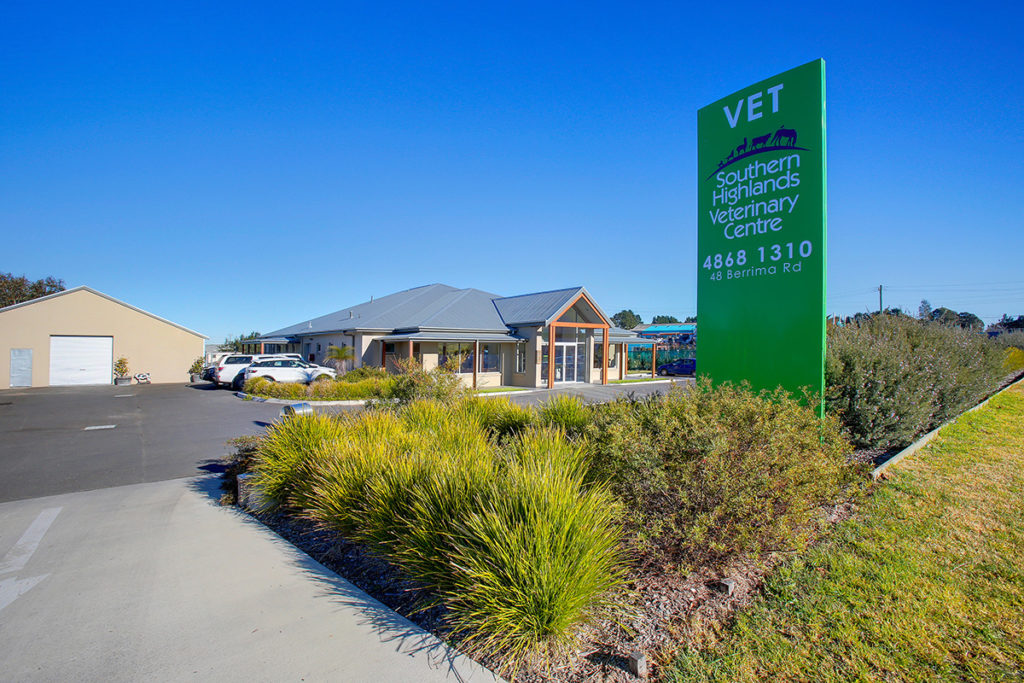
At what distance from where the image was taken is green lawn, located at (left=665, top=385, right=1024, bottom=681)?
3000 mm

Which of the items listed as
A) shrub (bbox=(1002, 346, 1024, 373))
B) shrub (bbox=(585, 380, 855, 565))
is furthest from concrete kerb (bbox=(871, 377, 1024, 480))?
shrub (bbox=(1002, 346, 1024, 373))

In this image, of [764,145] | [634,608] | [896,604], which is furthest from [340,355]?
[896,604]

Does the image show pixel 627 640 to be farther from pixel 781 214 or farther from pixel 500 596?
pixel 781 214

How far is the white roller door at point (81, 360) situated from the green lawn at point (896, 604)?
113ft

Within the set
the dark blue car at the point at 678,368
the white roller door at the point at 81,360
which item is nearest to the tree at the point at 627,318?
the dark blue car at the point at 678,368

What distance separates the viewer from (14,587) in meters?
4.32

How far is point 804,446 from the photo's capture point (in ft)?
14.4

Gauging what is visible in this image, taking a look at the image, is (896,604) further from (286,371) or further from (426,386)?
(286,371)

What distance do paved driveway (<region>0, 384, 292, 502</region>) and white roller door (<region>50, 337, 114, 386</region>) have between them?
6.97 meters

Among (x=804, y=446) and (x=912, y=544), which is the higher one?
(x=804, y=446)

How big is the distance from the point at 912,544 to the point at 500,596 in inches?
146

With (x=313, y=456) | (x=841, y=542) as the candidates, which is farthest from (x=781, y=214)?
(x=313, y=456)

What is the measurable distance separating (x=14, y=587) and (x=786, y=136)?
9.27 metres

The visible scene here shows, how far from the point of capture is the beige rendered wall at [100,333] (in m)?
26.9
